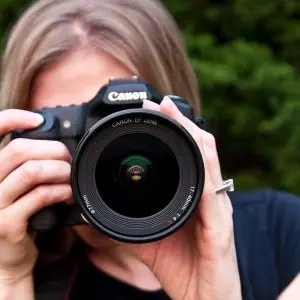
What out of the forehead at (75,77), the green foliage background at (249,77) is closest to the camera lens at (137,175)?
the forehead at (75,77)

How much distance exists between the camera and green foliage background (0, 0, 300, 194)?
1.69 metres

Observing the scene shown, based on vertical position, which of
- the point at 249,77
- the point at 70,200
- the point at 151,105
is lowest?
the point at 249,77

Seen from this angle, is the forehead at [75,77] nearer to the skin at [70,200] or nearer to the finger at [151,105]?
the skin at [70,200]

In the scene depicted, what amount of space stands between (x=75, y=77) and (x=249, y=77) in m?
0.62

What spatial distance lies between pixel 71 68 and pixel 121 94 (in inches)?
5.4

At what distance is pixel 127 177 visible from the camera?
3.42ft

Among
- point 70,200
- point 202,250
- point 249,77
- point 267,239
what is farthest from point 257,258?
point 249,77

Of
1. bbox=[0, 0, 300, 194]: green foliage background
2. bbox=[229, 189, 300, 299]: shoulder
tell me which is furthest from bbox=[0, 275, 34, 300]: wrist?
bbox=[0, 0, 300, 194]: green foliage background

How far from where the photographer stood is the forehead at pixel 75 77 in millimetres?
1135

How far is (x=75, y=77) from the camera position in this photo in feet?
3.75

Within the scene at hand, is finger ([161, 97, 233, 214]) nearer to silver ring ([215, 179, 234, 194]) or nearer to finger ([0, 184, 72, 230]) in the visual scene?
silver ring ([215, 179, 234, 194])

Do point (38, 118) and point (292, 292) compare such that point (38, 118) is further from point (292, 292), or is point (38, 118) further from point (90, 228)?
point (292, 292)

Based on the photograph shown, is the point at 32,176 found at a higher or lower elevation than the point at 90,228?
higher

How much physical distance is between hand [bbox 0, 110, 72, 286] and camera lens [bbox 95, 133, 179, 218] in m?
0.05
